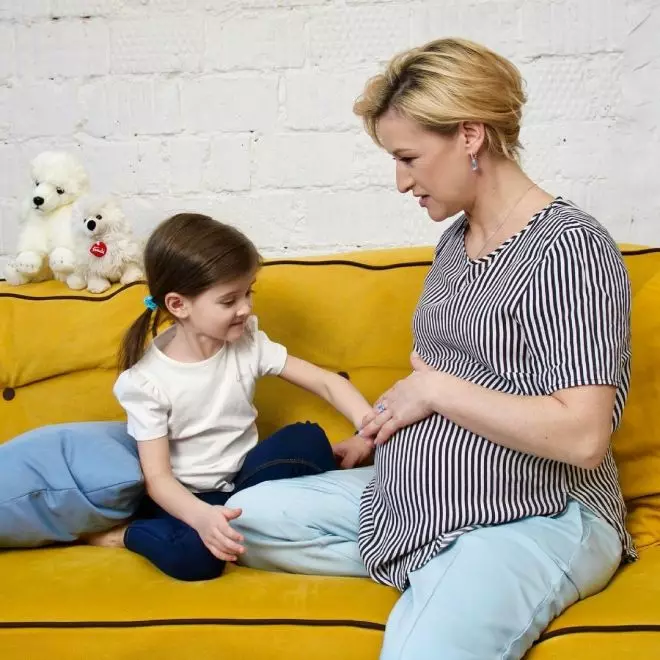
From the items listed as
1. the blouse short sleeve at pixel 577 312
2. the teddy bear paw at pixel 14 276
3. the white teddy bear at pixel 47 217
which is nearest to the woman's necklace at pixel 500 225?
the blouse short sleeve at pixel 577 312

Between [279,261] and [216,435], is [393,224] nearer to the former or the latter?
[279,261]

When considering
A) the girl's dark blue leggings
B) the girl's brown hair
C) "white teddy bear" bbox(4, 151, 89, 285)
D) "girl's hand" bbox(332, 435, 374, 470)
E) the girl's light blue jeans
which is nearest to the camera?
the girl's light blue jeans

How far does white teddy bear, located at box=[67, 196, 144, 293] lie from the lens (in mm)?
1933

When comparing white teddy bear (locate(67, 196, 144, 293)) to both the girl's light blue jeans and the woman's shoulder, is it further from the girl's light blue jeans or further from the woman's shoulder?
the woman's shoulder

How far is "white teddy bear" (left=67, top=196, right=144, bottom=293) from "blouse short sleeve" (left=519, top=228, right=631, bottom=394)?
983 mm

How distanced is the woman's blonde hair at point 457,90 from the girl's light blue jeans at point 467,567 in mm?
572

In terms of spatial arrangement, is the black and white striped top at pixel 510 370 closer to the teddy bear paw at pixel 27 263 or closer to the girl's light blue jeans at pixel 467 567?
the girl's light blue jeans at pixel 467 567

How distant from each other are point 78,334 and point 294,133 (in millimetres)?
706

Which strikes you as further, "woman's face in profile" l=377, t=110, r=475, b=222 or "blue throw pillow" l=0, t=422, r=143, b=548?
"blue throw pillow" l=0, t=422, r=143, b=548

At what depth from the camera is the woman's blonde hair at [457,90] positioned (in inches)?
52.1

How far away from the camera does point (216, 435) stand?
1.68m

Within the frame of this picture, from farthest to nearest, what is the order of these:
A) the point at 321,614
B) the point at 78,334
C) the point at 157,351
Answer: the point at 78,334 → the point at 157,351 → the point at 321,614

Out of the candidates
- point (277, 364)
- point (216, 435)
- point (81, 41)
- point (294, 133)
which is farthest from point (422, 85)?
point (81, 41)

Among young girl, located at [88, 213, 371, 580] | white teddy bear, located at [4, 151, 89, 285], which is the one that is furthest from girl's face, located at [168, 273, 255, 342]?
white teddy bear, located at [4, 151, 89, 285]
